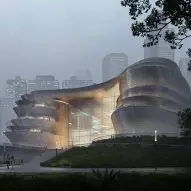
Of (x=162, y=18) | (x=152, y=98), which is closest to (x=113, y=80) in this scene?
(x=152, y=98)

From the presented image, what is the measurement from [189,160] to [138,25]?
79.1 ft

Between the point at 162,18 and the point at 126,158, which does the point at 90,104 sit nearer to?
the point at 126,158

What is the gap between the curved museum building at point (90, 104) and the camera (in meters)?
91.0

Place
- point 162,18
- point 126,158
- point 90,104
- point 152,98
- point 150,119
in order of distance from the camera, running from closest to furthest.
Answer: point 162,18 → point 126,158 → point 150,119 → point 152,98 → point 90,104

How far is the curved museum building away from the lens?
299 feet

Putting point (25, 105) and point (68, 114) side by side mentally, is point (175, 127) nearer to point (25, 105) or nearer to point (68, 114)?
point (68, 114)

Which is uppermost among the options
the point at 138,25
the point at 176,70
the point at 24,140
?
the point at 176,70

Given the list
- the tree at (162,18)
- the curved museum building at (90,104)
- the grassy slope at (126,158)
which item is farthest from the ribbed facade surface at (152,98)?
the tree at (162,18)

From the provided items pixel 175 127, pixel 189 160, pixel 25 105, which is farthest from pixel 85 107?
pixel 189 160

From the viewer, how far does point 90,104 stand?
4496 inches

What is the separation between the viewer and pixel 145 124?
85.4 metres

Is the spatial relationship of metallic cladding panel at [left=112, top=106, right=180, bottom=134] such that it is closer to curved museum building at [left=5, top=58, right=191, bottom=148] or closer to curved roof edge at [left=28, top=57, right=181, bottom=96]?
curved museum building at [left=5, top=58, right=191, bottom=148]

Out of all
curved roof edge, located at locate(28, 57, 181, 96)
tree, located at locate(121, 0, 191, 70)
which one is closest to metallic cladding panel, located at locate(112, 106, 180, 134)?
curved roof edge, located at locate(28, 57, 181, 96)

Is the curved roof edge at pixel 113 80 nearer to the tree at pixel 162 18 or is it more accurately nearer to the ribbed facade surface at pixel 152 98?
the ribbed facade surface at pixel 152 98
